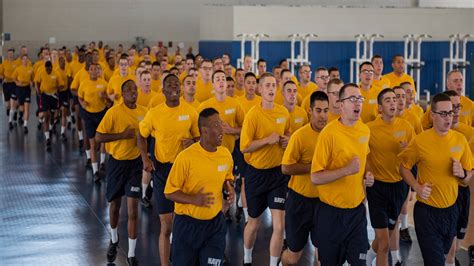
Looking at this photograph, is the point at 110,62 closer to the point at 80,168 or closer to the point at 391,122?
the point at 80,168

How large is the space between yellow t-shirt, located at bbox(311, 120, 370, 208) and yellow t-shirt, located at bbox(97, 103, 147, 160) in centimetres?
309

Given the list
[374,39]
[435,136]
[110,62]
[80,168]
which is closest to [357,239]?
[435,136]

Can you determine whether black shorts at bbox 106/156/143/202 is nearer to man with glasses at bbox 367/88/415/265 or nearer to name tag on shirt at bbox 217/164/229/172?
name tag on shirt at bbox 217/164/229/172

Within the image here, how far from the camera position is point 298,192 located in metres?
7.61

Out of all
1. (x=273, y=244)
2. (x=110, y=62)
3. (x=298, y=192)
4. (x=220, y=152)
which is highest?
(x=110, y=62)

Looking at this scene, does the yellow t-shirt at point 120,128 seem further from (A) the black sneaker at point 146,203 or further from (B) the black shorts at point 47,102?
(B) the black shorts at point 47,102

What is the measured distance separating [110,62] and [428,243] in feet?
40.0

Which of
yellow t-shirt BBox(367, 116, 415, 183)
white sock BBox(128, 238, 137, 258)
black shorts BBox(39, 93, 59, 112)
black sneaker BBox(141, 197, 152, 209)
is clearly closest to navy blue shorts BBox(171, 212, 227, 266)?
yellow t-shirt BBox(367, 116, 415, 183)

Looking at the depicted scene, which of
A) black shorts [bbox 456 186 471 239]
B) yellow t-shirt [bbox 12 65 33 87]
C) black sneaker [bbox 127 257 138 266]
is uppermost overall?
yellow t-shirt [bbox 12 65 33 87]

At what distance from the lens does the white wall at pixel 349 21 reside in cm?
2506

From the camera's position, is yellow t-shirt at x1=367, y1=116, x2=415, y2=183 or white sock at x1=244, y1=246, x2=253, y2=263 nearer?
yellow t-shirt at x1=367, y1=116, x2=415, y2=183

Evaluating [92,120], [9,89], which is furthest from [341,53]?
[92,120]

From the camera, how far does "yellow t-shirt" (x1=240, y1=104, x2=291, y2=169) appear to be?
8523mm

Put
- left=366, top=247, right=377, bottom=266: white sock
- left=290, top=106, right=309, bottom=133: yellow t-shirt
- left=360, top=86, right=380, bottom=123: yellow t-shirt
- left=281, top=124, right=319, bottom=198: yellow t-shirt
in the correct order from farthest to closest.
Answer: left=360, top=86, right=380, bottom=123: yellow t-shirt, left=290, top=106, right=309, bottom=133: yellow t-shirt, left=366, top=247, right=377, bottom=266: white sock, left=281, top=124, right=319, bottom=198: yellow t-shirt
